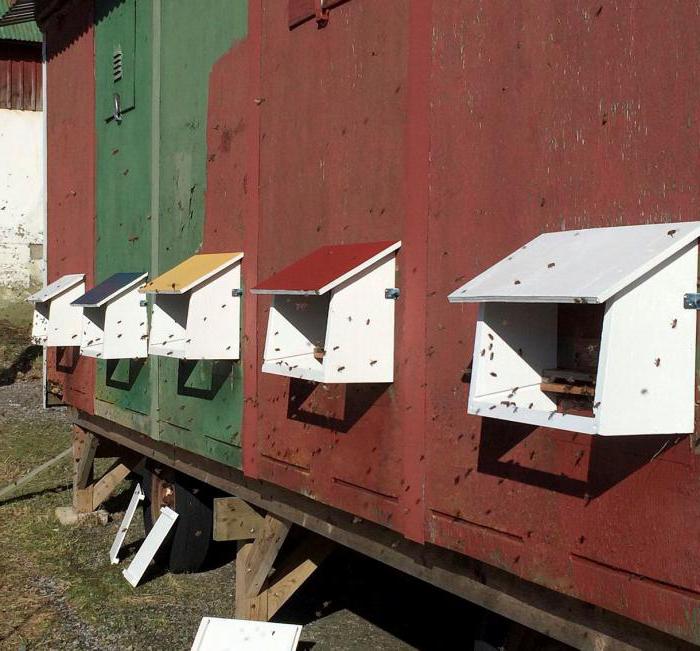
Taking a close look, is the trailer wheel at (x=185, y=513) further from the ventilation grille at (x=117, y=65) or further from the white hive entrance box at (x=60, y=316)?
the ventilation grille at (x=117, y=65)

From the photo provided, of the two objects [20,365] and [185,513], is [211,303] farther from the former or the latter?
[20,365]

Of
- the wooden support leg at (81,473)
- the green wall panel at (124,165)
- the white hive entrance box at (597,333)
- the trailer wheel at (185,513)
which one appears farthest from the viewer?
the wooden support leg at (81,473)

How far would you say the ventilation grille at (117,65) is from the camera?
314 inches

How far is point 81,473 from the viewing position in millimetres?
9820

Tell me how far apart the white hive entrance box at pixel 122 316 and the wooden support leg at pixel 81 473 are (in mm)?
2351

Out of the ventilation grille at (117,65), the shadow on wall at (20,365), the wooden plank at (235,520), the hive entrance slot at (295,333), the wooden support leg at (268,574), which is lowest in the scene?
the shadow on wall at (20,365)

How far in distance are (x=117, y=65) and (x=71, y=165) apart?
5.03ft

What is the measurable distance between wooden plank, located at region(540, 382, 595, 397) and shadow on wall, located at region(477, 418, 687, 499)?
0.21 metres

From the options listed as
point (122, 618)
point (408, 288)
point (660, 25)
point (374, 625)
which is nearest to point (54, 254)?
point (122, 618)

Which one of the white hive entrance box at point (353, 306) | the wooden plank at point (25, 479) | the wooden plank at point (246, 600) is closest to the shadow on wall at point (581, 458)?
the white hive entrance box at point (353, 306)

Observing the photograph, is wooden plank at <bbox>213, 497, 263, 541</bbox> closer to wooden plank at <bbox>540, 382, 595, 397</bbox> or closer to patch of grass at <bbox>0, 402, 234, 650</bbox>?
patch of grass at <bbox>0, 402, 234, 650</bbox>

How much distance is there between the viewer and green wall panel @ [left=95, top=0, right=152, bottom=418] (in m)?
7.54

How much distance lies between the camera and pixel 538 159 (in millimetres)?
3607

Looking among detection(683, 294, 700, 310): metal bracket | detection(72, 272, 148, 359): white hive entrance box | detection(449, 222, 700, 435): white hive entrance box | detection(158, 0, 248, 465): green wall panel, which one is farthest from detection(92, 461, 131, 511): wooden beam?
detection(683, 294, 700, 310): metal bracket
